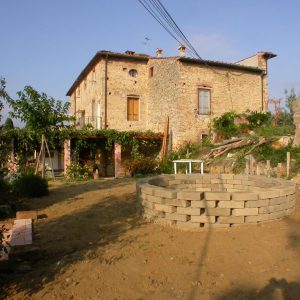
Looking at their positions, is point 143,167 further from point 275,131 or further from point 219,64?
point 219,64

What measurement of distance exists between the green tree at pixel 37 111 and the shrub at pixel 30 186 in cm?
270

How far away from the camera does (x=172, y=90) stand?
1756 cm

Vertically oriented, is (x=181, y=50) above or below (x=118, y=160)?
above

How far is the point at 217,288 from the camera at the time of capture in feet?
11.9

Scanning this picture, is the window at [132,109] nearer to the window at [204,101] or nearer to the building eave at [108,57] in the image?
the building eave at [108,57]

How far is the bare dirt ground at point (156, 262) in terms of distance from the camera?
359 centimetres

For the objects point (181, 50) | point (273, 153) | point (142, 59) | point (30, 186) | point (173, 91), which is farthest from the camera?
point (142, 59)

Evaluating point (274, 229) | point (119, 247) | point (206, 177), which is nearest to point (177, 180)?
point (206, 177)

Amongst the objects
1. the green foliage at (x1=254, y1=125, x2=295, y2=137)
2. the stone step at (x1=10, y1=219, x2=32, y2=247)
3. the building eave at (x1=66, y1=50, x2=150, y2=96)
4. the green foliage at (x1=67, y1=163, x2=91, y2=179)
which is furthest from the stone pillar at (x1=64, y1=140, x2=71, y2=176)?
the stone step at (x1=10, y1=219, x2=32, y2=247)

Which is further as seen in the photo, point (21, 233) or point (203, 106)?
point (203, 106)

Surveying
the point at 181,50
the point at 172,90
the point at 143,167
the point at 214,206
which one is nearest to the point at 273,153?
the point at 143,167

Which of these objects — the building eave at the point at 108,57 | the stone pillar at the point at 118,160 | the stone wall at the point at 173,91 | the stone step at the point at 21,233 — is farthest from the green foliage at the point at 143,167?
the stone step at the point at 21,233

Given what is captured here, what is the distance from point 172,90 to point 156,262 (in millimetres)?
14154

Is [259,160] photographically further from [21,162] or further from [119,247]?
[21,162]
